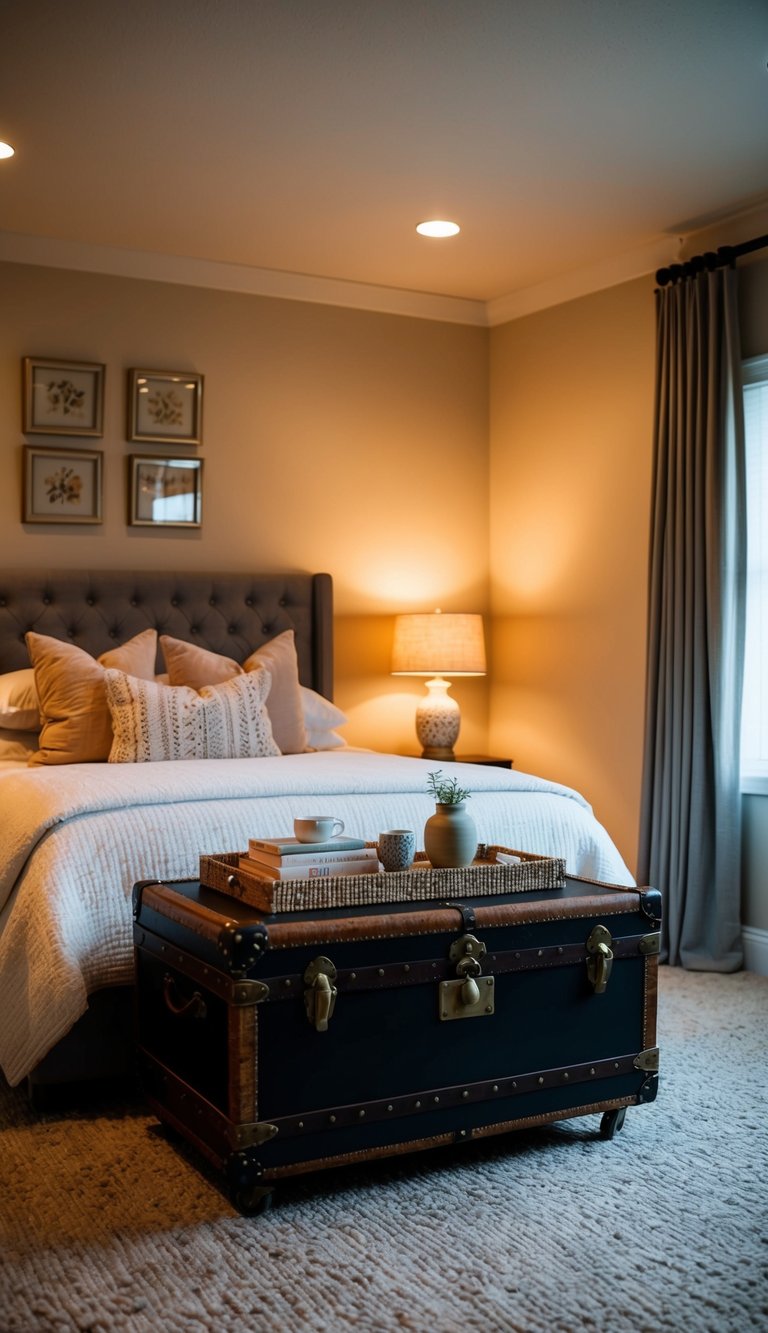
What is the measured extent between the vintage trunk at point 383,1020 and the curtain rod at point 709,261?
8.24 feet

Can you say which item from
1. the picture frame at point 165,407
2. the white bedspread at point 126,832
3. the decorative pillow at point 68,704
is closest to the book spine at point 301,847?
the white bedspread at point 126,832

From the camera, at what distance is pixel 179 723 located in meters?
3.92

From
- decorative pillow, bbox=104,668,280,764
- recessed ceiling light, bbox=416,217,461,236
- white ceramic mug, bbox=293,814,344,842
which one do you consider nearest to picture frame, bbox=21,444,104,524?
decorative pillow, bbox=104,668,280,764

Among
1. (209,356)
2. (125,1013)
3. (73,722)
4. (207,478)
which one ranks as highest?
(209,356)

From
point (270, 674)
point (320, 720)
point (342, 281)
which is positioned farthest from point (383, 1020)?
point (342, 281)

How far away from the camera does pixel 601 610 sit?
16.6 feet

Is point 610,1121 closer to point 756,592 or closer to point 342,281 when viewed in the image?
point 756,592

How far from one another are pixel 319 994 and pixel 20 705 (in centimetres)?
225

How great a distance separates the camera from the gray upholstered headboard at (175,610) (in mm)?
4609

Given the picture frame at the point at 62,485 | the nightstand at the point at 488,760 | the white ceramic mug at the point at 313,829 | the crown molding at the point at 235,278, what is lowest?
the nightstand at the point at 488,760

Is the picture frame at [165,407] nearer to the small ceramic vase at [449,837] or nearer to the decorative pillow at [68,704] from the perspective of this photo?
the decorative pillow at [68,704]

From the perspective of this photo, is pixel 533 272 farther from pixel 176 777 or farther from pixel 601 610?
pixel 176 777

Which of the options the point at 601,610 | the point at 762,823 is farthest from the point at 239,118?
the point at 762,823

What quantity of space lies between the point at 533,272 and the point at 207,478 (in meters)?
1.60
